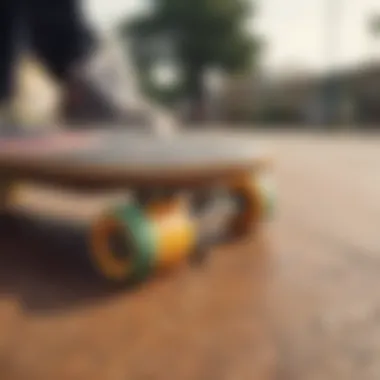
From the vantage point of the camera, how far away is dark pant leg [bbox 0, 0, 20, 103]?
1.27 m

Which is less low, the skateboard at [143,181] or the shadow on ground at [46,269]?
the skateboard at [143,181]

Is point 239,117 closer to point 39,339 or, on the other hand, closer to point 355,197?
point 355,197

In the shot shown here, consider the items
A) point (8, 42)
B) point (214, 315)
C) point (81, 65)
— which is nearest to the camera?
point (214, 315)

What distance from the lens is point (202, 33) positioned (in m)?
5.78

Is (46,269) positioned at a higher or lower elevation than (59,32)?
lower

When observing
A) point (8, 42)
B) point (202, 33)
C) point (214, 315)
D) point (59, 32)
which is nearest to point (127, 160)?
point (214, 315)

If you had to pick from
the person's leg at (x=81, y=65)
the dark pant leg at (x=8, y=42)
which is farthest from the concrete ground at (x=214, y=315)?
the dark pant leg at (x=8, y=42)

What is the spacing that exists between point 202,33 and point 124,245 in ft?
18.1

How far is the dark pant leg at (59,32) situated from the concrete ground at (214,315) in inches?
24.4

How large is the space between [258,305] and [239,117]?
3.45 m

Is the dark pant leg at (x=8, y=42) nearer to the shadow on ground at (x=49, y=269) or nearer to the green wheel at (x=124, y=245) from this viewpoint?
the shadow on ground at (x=49, y=269)

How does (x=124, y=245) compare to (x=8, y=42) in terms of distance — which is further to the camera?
(x=8, y=42)

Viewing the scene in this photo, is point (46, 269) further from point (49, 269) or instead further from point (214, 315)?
point (214, 315)

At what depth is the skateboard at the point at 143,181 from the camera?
48 centimetres
